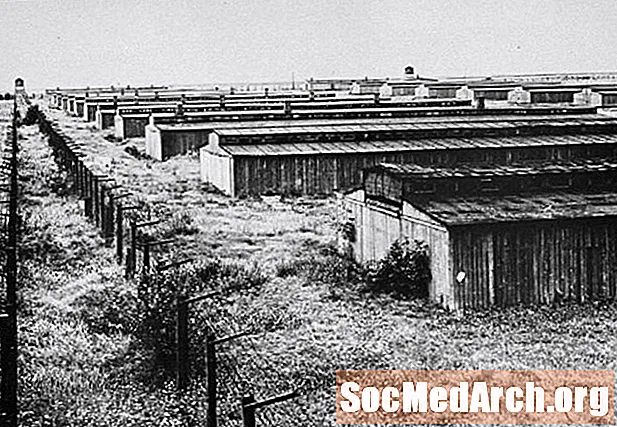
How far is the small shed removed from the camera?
893 inches

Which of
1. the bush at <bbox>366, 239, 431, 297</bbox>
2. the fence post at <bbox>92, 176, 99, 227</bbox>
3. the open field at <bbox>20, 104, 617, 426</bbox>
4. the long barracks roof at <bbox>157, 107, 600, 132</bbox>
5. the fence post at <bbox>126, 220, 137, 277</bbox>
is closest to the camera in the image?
the open field at <bbox>20, 104, 617, 426</bbox>

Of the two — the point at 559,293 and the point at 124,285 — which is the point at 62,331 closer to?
the point at 124,285

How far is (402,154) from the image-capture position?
4384 centimetres

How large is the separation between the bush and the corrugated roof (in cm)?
114

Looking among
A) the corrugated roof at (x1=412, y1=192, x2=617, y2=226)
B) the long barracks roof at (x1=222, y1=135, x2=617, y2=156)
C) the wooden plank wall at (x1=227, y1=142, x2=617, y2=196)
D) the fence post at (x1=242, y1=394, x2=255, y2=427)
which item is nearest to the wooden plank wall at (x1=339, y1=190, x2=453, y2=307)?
the corrugated roof at (x1=412, y1=192, x2=617, y2=226)

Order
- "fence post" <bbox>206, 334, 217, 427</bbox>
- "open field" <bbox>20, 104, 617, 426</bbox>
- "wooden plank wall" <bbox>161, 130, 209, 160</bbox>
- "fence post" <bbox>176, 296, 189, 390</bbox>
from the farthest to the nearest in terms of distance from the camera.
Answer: "wooden plank wall" <bbox>161, 130, 209, 160</bbox>, "fence post" <bbox>176, 296, 189, 390</bbox>, "open field" <bbox>20, 104, 617, 426</bbox>, "fence post" <bbox>206, 334, 217, 427</bbox>

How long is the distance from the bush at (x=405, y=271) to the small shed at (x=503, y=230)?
28 cm

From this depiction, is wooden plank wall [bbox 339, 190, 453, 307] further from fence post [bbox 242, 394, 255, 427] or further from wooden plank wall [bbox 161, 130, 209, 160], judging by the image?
wooden plank wall [bbox 161, 130, 209, 160]

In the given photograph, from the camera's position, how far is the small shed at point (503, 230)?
2269cm

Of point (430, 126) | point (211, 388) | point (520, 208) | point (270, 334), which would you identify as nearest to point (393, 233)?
point (520, 208)

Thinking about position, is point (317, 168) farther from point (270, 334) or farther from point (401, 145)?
point (270, 334)

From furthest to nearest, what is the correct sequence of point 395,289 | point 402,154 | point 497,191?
point 402,154 → point 497,191 → point 395,289

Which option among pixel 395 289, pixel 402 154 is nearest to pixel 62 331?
pixel 395 289

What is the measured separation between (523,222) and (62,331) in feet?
36.6
